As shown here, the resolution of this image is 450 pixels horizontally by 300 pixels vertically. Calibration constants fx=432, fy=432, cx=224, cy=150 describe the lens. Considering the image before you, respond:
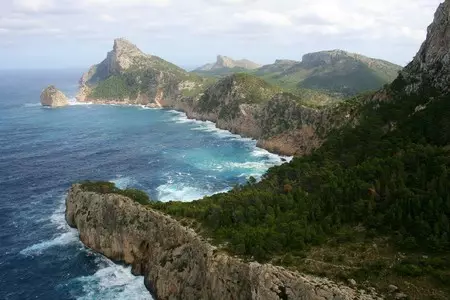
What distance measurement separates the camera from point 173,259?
65438 millimetres

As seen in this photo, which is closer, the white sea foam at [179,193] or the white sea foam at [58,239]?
the white sea foam at [58,239]

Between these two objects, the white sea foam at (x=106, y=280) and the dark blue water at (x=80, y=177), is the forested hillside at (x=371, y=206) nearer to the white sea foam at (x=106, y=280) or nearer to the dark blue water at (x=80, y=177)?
the white sea foam at (x=106, y=280)

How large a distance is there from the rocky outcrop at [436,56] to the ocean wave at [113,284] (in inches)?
2625

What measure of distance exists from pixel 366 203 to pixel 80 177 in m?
86.8

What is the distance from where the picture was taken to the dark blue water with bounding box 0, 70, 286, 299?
72.1m

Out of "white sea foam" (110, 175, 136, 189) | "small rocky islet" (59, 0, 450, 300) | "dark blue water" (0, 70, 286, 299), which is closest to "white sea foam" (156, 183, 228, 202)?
"dark blue water" (0, 70, 286, 299)

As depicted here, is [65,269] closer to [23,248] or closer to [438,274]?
[23,248]

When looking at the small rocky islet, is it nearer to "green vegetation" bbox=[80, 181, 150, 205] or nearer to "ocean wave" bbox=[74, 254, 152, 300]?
"green vegetation" bbox=[80, 181, 150, 205]

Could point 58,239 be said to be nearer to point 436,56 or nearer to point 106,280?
point 106,280

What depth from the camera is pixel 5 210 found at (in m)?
99.9

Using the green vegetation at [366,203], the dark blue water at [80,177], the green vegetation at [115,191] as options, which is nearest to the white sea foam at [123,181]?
the dark blue water at [80,177]

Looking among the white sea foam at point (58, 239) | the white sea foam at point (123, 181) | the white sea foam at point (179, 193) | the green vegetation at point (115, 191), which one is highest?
the green vegetation at point (115, 191)

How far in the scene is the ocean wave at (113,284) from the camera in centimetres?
6762

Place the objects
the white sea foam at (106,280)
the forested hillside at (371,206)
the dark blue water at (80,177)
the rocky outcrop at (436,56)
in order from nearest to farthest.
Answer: the forested hillside at (371,206) → the white sea foam at (106,280) → the dark blue water at (80,177) → the rocky outcrop at (436,56)
